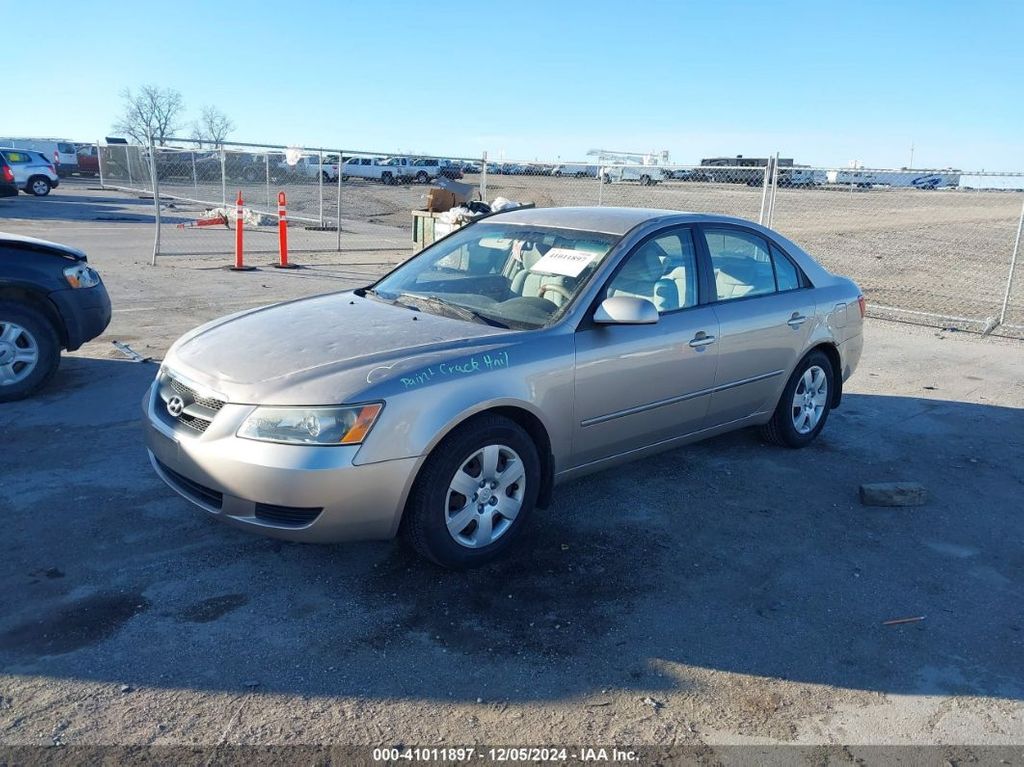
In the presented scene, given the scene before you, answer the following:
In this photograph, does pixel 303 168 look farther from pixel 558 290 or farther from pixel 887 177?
pixel 558 290

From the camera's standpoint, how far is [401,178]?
150 feet

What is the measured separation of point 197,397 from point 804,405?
162 inches

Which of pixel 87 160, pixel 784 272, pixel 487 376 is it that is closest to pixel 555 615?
pixel 487 376

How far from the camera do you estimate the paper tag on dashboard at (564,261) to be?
457 centimetres

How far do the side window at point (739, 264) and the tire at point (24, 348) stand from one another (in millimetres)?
4960

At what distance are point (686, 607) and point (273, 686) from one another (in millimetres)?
1800

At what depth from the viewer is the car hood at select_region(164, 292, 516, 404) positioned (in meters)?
3.57

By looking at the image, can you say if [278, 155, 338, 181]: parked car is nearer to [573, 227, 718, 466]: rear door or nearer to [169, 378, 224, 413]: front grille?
[573, 227, 718, 466]: rear door

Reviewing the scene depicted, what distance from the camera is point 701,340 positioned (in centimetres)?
486

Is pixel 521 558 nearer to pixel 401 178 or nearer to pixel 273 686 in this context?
pixel 273 686

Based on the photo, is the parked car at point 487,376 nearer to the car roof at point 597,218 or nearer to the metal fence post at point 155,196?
the car roof at point 597,218

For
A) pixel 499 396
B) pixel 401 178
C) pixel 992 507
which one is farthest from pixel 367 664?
pixel 401 178

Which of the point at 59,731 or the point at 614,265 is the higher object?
the point at 614,265

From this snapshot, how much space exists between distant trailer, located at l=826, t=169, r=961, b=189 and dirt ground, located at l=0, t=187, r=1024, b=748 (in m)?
5.92
